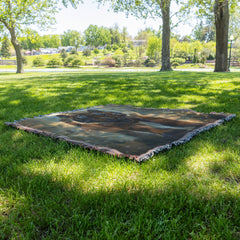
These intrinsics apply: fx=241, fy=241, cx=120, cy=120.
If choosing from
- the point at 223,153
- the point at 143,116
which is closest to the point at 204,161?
the point at 223,153

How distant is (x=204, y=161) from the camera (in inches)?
88.3

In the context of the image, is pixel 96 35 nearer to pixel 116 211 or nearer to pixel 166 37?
pixel 166 37

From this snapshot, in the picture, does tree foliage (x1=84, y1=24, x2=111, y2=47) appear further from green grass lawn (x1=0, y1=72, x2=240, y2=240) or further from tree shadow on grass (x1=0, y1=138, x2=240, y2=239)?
tree shadow on grass (x1=0, y1=138, x2=240, y2=239)

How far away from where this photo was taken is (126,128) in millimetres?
3307

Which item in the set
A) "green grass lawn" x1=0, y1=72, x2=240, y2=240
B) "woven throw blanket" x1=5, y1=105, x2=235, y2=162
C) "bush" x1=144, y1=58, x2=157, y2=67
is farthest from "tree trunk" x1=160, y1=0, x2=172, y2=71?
"bush" x1=144, y1=58, x2=157, y2=67

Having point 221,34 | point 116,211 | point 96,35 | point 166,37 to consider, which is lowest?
point 116,211

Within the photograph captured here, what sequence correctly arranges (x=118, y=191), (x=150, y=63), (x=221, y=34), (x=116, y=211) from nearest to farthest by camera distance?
1. (x=116, y=211)
2. (x=118, y=191)
3. (x=221, y=34)
4. (x=150, y=63)

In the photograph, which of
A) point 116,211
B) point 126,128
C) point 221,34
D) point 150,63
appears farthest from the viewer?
point 150,63

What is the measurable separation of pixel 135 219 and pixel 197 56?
158ft

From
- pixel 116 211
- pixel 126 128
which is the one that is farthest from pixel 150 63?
pixel 116 211

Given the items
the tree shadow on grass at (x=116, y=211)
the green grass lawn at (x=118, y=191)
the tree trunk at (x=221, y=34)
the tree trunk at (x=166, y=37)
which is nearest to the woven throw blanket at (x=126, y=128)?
the green grass lawn at (x=118, y=191)

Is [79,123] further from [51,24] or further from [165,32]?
[51,24]

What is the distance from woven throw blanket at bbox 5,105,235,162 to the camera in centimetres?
259

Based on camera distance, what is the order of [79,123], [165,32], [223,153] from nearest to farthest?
[223,153], [79,123], [165,32]
